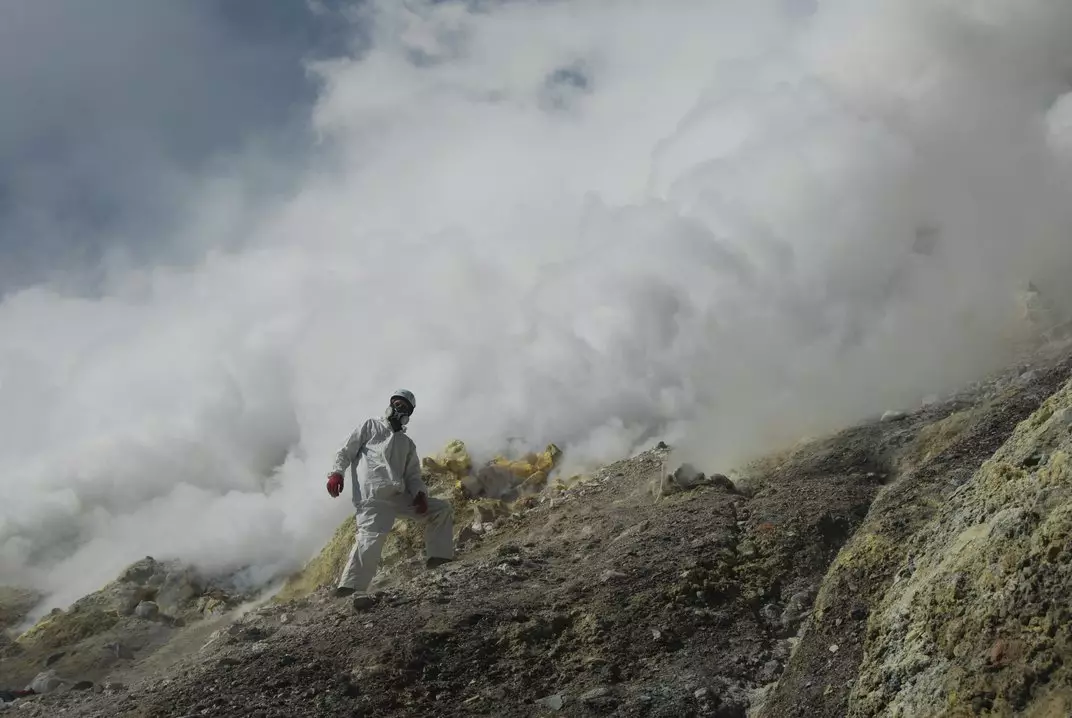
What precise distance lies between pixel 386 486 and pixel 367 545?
51 cm

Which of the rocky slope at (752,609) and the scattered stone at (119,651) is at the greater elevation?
the scattered stone at (119,651)

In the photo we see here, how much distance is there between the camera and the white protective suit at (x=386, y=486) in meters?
7.41

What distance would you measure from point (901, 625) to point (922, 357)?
7.95m

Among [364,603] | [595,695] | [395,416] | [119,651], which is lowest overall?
[595,695]

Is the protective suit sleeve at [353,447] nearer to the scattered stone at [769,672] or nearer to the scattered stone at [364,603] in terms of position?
the scattered stone at [364,603]

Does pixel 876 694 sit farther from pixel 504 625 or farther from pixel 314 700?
pixel 314 700

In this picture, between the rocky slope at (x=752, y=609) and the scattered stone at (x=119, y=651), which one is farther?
the scattered stone at (x=119, y=651)

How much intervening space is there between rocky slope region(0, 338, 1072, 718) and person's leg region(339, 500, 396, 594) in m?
0.35

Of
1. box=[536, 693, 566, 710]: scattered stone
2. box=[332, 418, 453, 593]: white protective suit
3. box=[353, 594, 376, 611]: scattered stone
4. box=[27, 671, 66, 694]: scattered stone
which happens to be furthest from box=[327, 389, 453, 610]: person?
box=[536, 693, 566, 710]: scattered stone

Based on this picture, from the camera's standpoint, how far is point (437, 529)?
761 centimetres

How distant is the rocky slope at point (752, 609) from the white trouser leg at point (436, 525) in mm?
428

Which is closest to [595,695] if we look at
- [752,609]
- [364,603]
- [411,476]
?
[752,609]

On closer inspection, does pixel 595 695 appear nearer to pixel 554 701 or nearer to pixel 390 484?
pixel 554 701

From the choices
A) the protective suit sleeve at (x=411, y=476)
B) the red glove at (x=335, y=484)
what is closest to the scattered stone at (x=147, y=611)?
the red glove at (x=335, y=484)
